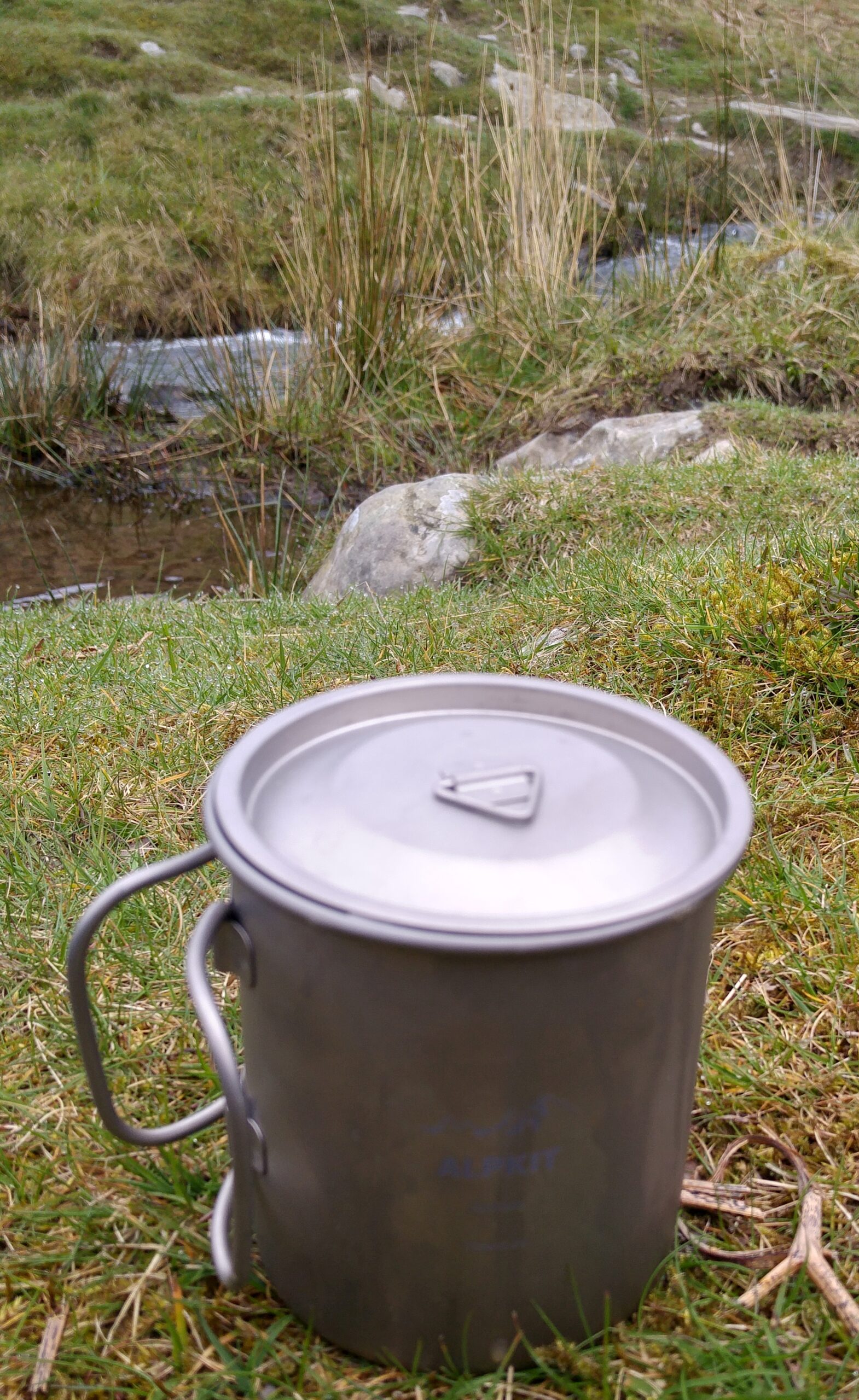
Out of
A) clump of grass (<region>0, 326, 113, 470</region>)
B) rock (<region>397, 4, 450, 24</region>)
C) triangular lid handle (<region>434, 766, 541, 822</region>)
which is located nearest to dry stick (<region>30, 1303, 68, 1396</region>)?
triangular lid handle (<region>434, 766, 541, 822</region>)

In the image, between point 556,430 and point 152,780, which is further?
point 556,430

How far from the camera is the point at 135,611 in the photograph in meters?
3.37

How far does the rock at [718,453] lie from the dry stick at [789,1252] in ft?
9.81

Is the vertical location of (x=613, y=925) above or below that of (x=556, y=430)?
above

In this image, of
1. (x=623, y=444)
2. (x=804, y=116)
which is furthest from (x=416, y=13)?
(x=623, y=444)

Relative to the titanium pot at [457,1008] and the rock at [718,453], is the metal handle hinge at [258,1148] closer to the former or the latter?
the titanium pot at [457,1008]

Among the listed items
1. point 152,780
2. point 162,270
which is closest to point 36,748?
point 152,780

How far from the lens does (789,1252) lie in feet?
4.01

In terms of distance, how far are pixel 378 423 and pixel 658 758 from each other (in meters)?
4.95

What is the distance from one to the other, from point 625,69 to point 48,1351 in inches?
782

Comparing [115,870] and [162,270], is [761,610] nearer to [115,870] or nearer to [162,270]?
[115,870]

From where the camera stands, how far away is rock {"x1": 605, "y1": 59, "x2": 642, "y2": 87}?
647 inches

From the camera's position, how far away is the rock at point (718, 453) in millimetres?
4062

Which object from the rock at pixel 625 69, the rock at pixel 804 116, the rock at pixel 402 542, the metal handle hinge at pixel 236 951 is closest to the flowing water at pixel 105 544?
the rock at pixel 402 542
